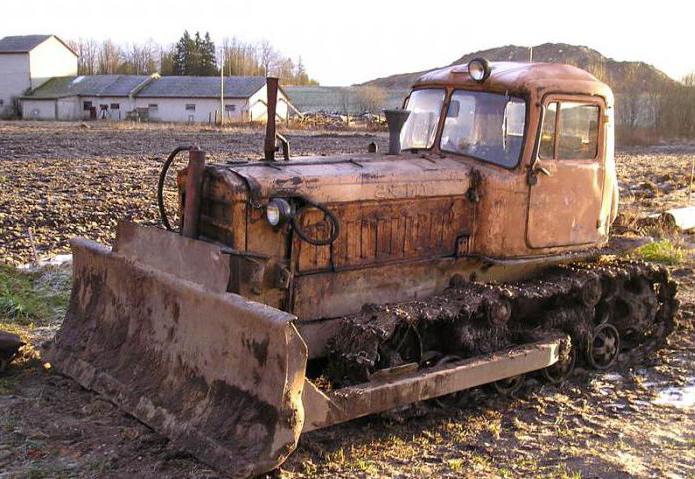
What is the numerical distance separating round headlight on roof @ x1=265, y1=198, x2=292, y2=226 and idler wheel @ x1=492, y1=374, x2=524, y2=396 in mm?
2426

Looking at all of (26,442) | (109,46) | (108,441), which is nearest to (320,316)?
(108,441)

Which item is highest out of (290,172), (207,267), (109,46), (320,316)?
(109,46)

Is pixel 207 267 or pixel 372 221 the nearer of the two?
pixel 207 267

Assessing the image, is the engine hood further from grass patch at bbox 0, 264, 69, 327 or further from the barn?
the barn

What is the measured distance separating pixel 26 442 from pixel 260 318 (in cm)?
205

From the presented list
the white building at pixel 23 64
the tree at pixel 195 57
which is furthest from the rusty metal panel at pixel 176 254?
the tree at pixel 195 57

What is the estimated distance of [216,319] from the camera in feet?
18.7

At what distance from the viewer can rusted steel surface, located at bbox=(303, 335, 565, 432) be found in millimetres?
5500

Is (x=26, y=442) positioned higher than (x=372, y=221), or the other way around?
(x=372, y=221)

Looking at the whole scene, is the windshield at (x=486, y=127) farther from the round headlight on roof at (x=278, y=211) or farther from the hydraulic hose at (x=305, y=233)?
the round headlight on roof at (x=278, y=211)

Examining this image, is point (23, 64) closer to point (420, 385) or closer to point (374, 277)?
point (374, 277)

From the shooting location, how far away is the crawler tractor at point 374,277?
18.3ft

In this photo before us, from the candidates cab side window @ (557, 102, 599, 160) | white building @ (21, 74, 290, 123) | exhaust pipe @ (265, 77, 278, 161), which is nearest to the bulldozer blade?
exhaust pipe @ (265, 77, 278, 161)

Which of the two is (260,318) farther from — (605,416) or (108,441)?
(605,416)
